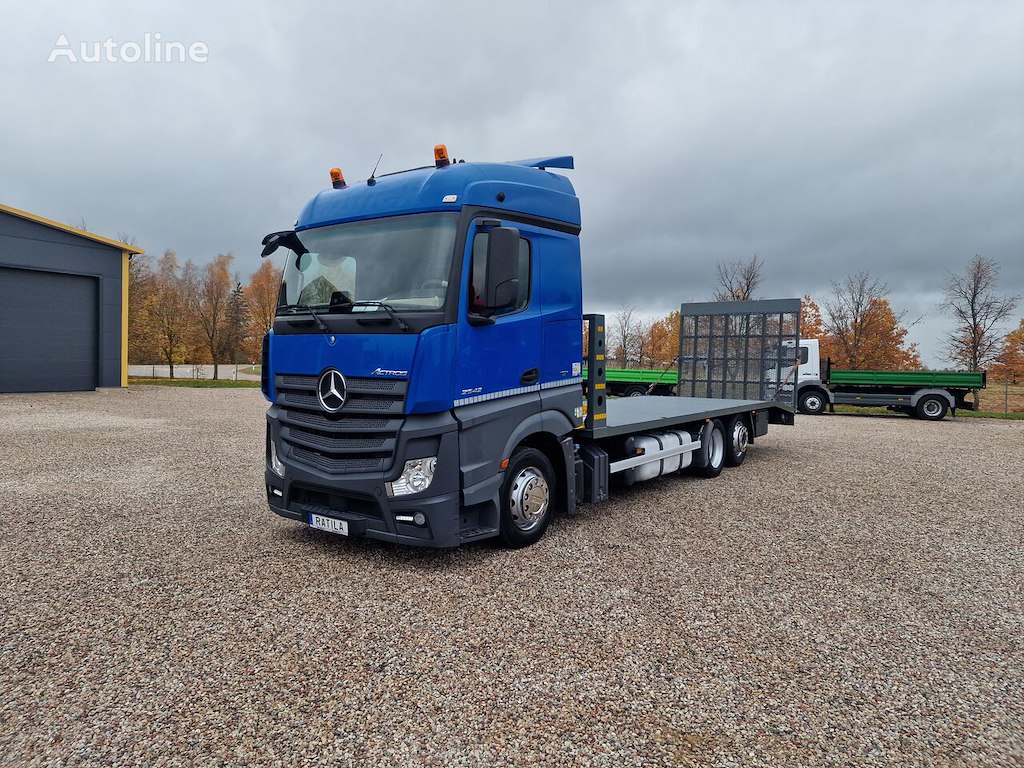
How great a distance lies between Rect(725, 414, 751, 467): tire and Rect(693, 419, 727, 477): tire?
0.18 metres

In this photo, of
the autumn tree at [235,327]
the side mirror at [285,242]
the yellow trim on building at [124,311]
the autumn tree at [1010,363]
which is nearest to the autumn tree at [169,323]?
the autumn tree at [235,327]

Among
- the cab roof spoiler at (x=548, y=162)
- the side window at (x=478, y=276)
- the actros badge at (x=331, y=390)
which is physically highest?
the cab roof spoiler at (x=548, y=162)

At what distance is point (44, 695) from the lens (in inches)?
114

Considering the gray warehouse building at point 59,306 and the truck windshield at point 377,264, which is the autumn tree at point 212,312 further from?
the truck windshield at point 377,264

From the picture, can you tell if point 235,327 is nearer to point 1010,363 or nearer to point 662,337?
point 662,337

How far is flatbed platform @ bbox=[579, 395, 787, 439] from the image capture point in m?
6.21

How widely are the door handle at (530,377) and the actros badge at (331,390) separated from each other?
1372mm

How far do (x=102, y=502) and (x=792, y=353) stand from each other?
33.4 ft

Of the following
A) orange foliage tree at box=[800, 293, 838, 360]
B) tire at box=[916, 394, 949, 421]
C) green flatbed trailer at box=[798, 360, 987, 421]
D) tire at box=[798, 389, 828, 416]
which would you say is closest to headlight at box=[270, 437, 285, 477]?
green flatbed trailer at box=[798, 360, 987, 421]

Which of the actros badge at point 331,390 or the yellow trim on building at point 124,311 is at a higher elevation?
the yellow trim on building at point 124,311

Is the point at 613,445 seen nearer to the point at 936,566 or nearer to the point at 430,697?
the point at 936,566

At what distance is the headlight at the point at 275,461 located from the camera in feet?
16.4

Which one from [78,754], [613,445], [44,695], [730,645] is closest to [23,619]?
[44,695]

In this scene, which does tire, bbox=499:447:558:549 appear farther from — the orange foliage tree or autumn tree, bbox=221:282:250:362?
autumn tree, bbox=221:282:250:362
